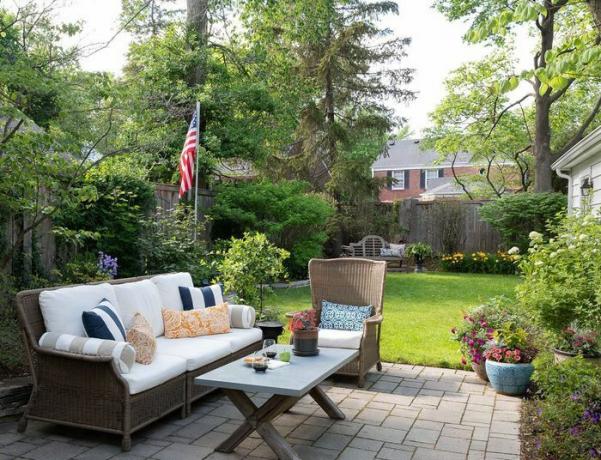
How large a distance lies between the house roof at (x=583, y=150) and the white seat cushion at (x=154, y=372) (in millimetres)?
5338

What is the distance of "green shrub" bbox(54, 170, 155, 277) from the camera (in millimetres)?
6871

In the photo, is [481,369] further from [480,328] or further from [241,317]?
[241,317]

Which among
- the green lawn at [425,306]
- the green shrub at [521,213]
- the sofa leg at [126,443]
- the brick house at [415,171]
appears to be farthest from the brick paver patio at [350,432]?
the brick house at [415,171]

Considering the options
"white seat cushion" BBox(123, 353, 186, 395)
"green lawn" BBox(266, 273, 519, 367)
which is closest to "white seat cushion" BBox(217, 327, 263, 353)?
"white seat cushion" BBox(123, 353, 186, 395)

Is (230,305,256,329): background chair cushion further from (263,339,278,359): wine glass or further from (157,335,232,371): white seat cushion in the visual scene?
(263,339,278,359): wine glass

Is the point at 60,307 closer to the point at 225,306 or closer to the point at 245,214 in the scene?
the point at 225,306

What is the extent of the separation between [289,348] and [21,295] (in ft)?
6.26

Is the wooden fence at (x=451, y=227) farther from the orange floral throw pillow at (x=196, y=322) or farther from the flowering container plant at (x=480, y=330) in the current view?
the orange floral throw pillow at (x=196, y=322)

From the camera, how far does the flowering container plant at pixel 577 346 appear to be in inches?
175

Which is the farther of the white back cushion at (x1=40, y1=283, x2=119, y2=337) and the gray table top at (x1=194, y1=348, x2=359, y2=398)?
the white back cushion at (x1=40, y1=283, x2=119, y2=337)

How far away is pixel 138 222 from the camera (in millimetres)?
7414

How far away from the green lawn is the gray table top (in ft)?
7.00

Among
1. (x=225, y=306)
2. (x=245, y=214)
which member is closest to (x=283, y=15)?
(x=245, y=214)

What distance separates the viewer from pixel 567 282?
4.52 metres
